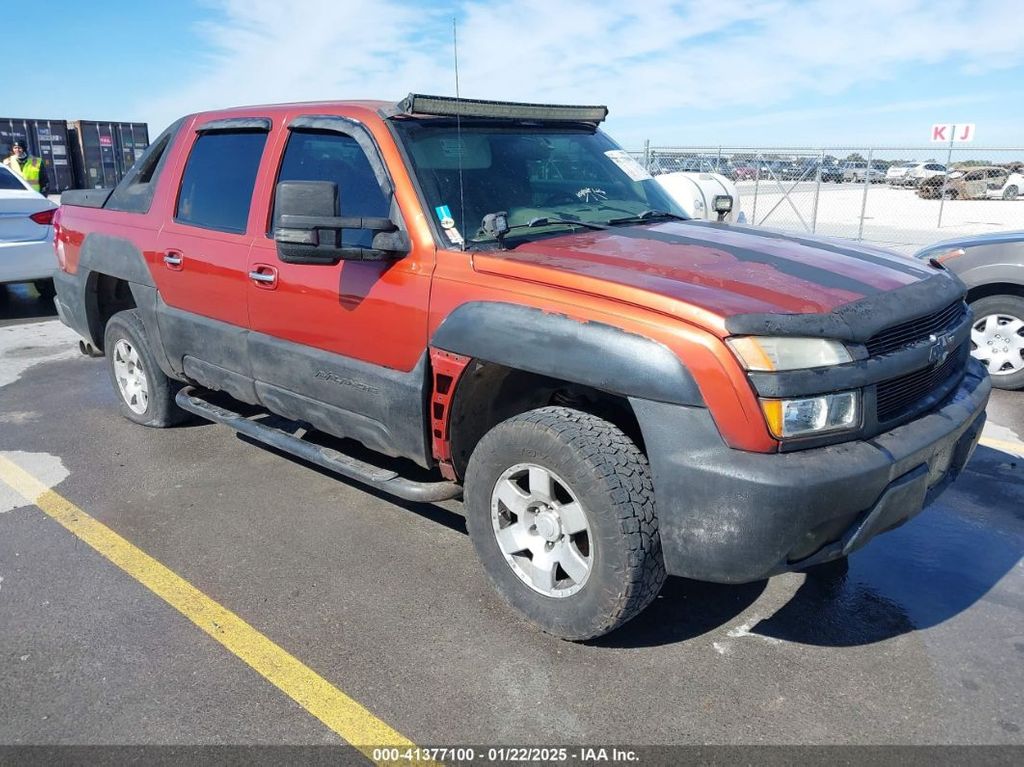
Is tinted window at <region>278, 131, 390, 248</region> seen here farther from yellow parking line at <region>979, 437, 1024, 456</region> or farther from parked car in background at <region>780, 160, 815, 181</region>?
parked car in background at <region>780, 160, 815, 181</region>

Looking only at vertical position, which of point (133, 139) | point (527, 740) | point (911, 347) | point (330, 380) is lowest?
point (527, 740)

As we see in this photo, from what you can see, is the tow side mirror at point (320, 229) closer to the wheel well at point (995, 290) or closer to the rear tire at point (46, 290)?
the wheel well at point (995, 290)

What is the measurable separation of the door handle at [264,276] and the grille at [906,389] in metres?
2.60

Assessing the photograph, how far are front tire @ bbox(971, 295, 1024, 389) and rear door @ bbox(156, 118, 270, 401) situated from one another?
16.6 feet

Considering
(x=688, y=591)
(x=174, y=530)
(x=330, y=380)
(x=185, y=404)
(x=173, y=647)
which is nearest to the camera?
(x=173, y=647)

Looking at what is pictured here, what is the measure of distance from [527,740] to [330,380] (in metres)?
1.80

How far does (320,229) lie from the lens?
315 centimetres

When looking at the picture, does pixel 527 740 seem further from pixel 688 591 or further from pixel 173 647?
pixel 173 647

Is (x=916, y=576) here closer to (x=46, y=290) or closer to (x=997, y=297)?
(x=997, y=297)

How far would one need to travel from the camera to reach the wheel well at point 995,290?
5.92 m

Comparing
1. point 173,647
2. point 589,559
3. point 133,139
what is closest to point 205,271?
point 173,647

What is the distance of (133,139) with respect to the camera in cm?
2317

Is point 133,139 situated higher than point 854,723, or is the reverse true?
point 133,139

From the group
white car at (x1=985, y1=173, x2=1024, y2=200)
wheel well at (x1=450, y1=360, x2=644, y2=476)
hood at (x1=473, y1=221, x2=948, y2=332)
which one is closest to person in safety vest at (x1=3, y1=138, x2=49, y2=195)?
wheel well at (x1=450, y1=360, x2=644, y2=476)
